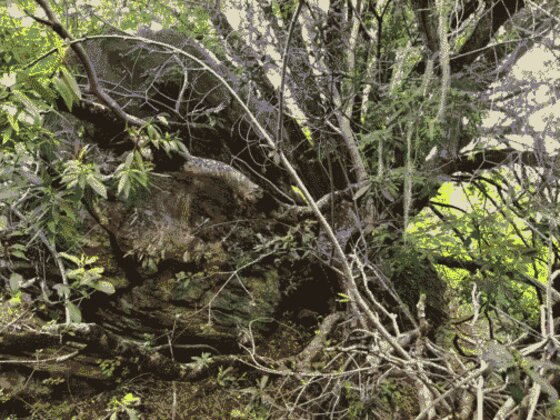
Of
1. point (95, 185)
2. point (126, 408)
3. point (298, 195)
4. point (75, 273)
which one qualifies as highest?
point (95, 185)

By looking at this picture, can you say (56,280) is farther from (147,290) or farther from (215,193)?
(215,193)

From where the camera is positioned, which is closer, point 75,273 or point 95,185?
point 95,185

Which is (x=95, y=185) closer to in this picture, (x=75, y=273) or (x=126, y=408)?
(x=75, y=273)

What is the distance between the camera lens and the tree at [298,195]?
2432 millimetres

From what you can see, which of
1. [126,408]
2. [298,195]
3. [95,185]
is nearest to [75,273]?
[95,185]

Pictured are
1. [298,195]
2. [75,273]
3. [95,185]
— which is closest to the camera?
[95,185]

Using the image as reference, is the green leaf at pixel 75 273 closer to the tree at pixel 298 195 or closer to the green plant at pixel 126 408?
the tree at pixel 298 195

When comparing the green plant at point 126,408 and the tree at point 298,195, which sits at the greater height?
the tree at point 298,195

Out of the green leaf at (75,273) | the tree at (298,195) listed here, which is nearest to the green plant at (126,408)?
the tree at (298,195)

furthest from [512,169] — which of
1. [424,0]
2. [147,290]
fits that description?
[147,290]

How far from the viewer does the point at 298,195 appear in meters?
3.78

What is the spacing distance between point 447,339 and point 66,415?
11.0ft

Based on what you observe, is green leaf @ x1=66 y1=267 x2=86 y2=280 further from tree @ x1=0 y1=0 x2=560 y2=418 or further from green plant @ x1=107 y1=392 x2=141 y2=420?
green plant @ x1=107 y1=392 x2=141 y2=420

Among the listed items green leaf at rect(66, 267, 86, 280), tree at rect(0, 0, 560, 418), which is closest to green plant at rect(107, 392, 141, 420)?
tree at rect(0, 0, 560, 418)
